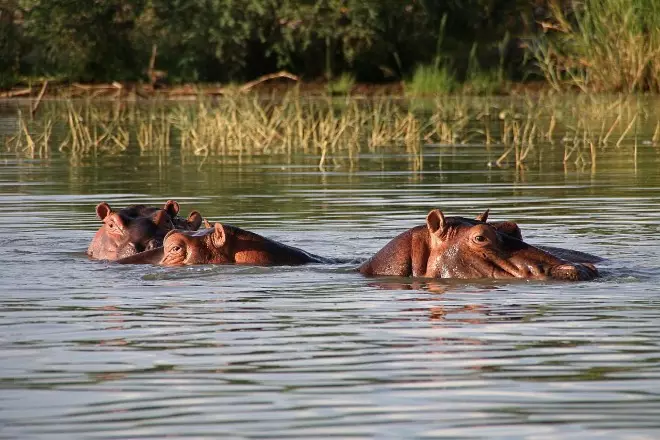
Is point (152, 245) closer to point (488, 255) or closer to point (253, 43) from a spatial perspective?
point (488, 255)

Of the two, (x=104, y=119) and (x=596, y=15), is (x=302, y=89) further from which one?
(x=104, y=119)

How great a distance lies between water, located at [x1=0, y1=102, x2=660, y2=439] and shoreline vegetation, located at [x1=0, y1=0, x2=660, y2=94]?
2561cm

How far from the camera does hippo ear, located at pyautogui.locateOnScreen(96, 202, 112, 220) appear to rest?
955cm

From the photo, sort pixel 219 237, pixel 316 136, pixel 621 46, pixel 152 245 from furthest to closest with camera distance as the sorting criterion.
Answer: pixel 621 46, pixel 316 136, pixel 152 245, pixel 219 237

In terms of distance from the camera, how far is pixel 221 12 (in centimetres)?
3866

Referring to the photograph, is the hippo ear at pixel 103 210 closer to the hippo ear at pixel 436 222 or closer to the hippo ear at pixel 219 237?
the hippo ear at pixel 219 237

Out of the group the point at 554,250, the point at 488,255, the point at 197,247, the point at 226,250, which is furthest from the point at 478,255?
the point at 197,247

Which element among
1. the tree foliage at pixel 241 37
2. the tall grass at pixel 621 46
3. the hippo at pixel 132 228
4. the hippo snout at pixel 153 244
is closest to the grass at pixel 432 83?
the tree foliage at pixel 241 37

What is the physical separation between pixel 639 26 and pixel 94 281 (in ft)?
69.1

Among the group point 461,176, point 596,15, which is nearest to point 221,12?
point 596,15

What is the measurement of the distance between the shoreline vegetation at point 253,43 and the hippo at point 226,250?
27.1 m

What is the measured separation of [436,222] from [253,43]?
106 feet

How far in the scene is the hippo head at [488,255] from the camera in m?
7.73

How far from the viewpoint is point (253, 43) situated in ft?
130
